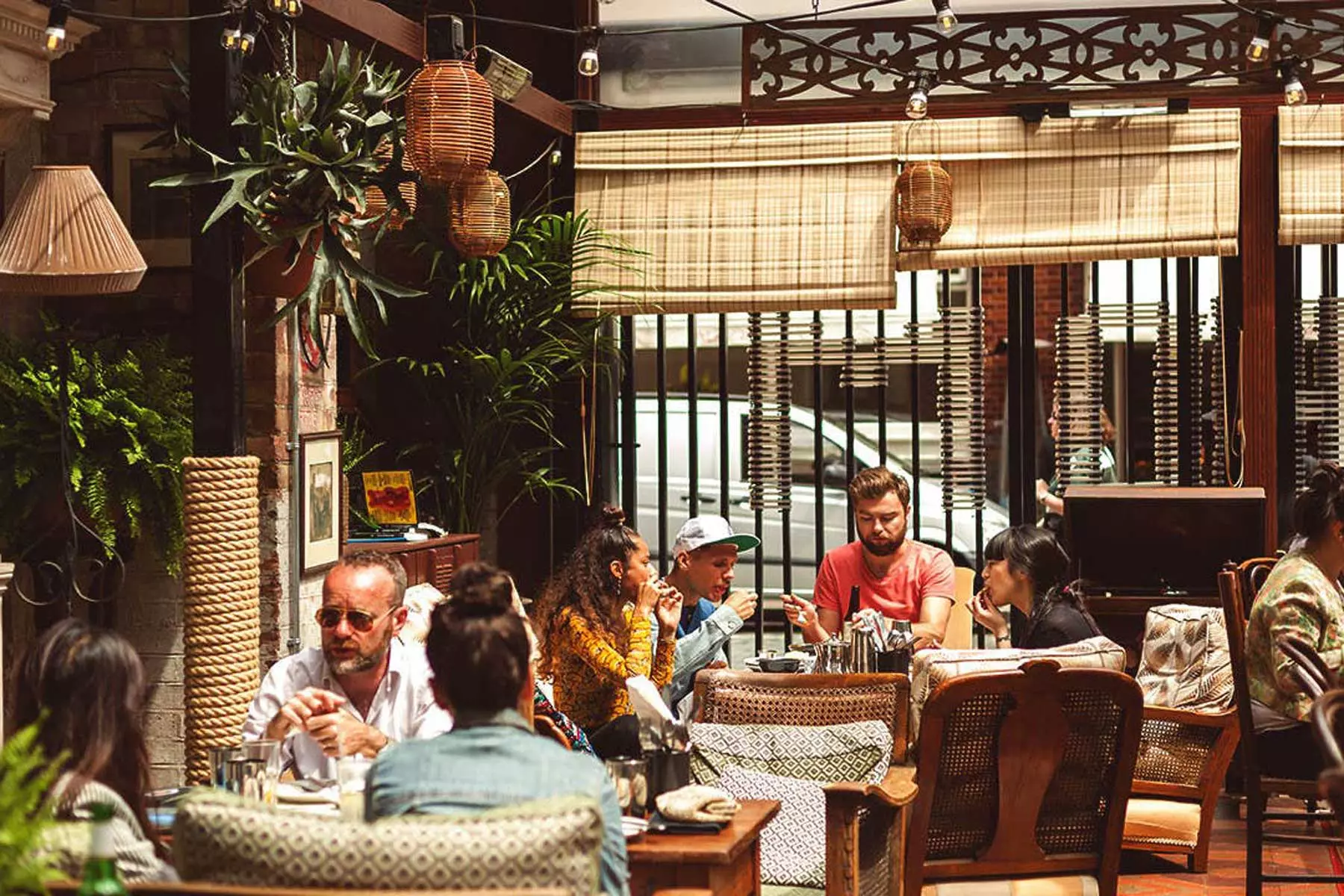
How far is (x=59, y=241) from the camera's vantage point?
4.92m

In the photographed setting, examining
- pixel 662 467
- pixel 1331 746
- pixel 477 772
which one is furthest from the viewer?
pixel 662 467

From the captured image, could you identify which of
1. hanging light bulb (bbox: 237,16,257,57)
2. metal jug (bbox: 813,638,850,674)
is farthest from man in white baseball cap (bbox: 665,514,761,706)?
hanging light bulb (bbox: 237,16,257,57)

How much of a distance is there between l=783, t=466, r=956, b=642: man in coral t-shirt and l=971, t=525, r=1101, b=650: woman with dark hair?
485mm

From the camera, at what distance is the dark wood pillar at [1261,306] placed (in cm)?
766

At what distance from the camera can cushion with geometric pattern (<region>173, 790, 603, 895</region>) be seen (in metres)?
2.41

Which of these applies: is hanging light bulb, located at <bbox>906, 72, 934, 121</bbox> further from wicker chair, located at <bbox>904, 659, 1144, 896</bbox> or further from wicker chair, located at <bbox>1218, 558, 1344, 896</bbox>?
wicker chair, located at <bbox>904, 659, 1144, 896</bbox>

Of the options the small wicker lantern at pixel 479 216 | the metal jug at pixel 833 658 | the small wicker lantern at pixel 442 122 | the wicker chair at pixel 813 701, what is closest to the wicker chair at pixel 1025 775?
the wicker chair at pixel 813 701

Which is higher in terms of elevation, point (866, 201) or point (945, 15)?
point (945, 15)

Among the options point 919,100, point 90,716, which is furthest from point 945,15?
point 90,716

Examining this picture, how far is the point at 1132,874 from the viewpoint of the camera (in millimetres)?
6164

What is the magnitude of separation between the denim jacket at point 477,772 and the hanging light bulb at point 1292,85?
5.09 meters

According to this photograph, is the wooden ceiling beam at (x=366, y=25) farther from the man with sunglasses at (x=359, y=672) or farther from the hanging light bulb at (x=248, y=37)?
the man with sunglasses at (x=359, y=672)

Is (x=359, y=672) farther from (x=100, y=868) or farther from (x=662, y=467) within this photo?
(x=662, y=467)

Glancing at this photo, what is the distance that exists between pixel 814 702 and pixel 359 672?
46.8 inches
